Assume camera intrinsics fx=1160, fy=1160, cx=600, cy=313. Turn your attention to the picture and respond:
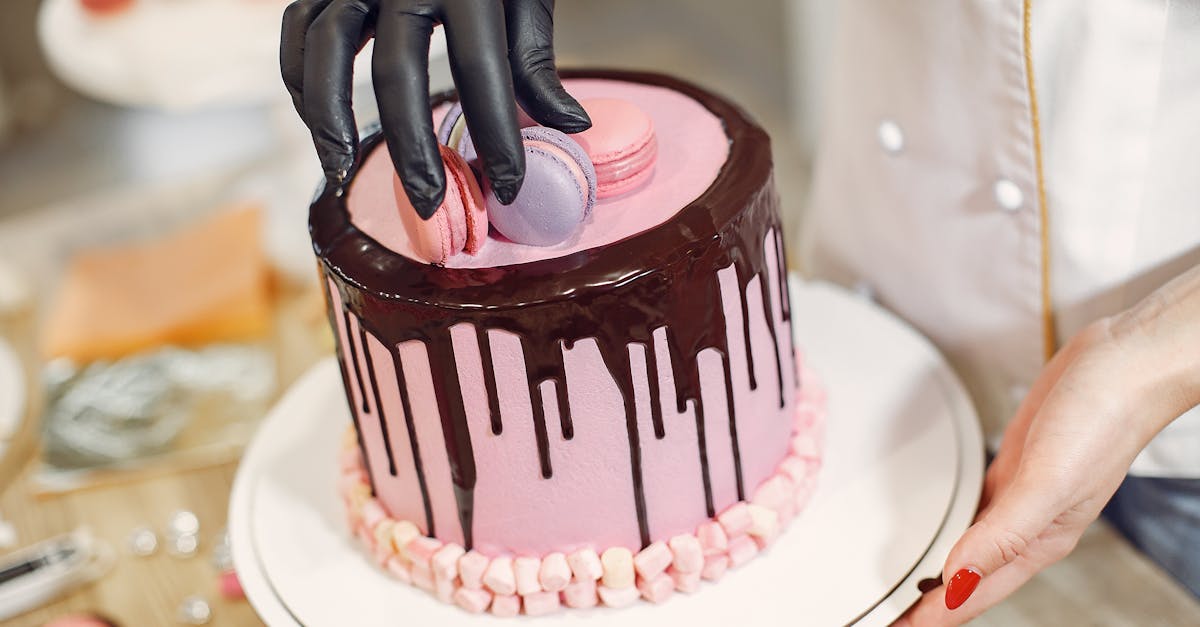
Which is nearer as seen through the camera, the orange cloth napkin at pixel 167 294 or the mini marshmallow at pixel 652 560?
the mini marshmallow at pixel 652 560

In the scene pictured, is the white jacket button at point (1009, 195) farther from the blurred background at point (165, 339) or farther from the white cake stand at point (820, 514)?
the blurred background at point (165, 339)

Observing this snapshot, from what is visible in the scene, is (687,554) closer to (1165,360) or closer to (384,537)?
(384,537)

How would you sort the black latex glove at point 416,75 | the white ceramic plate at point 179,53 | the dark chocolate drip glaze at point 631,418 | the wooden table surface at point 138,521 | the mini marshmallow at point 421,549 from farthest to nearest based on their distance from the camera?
the white ceramic plate at point 179,53, the wooden table surface at point 138,521, the mini marshmallow at point 421,549, the dark chocolate drip glaze at point 631,418, the black latex glove at point 416,75

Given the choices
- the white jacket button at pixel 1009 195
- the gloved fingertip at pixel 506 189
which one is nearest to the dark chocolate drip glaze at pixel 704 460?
the gloved fingertip at pixel 506 189

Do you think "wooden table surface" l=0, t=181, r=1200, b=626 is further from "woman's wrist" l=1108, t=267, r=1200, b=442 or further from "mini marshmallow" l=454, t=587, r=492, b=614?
"woman's wrist" l=1108, t=267, r=1200, b=442

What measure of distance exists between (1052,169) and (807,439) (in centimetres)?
29

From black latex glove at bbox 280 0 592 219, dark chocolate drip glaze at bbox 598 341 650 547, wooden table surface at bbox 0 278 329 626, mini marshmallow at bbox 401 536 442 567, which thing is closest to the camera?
black latex glove at bbox 280 0 592 219

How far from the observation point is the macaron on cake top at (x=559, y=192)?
76 centimetres

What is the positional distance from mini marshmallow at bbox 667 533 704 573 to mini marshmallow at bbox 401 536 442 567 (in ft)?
0.58

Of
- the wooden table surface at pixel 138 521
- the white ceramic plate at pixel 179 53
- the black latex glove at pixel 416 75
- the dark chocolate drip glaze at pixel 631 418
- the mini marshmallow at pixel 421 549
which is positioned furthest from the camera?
the white ceramic plate at pixel 179 53

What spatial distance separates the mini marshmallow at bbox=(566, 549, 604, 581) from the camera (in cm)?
83

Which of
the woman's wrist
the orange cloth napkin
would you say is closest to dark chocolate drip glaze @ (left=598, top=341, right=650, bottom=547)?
the woman's wrist

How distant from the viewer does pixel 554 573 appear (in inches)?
32.7

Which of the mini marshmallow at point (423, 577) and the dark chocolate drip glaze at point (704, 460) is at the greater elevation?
the dark chocolate drip glaze at point (704, 460)
